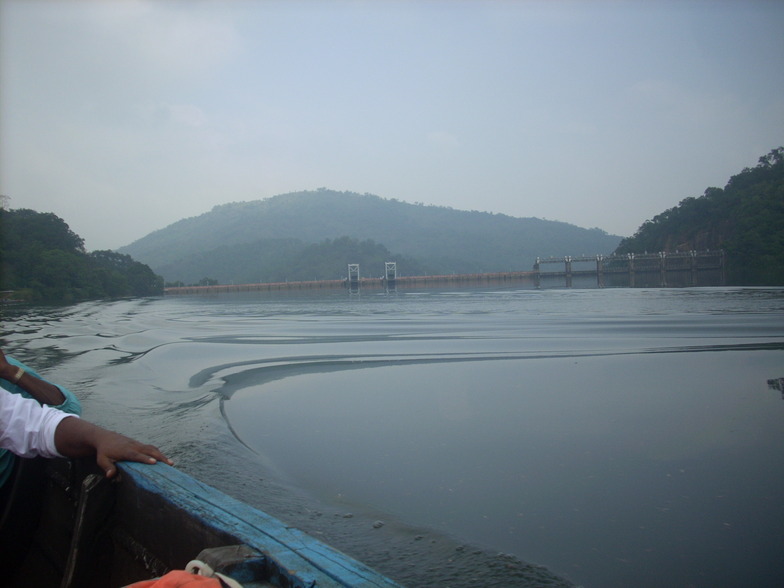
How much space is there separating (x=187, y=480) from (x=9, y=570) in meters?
0.86

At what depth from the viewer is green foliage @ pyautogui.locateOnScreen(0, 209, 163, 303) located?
126 feet

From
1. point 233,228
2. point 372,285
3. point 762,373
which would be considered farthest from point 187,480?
point 233,228

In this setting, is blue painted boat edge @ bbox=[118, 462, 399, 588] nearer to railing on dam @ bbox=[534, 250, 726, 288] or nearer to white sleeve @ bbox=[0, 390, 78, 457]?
white sleeve @ bbox=[0, 390, 78, 457]

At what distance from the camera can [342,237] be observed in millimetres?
111625

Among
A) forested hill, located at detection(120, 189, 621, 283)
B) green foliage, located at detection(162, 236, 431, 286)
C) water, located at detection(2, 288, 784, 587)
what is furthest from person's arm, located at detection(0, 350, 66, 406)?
forested hill, located at detection(120, 189, 621, 283)

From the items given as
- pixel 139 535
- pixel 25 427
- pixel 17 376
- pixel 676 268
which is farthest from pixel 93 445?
pixel 676 268

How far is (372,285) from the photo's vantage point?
82.6 metres

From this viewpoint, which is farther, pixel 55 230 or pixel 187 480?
pixel 55 230

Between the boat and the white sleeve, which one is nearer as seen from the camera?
the boat

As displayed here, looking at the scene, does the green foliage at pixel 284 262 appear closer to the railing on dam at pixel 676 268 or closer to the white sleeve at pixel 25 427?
the railing on dam at pixel 676 268

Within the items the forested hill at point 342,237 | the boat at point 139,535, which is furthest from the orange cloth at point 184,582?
the forested hill at point 342,237

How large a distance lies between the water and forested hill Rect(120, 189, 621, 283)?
9454 cm

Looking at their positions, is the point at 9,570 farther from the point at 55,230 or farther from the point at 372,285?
the point at 372,285

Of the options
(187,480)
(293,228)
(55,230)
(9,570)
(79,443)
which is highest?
(293,228)
